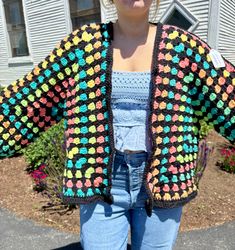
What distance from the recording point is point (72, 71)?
1410mm

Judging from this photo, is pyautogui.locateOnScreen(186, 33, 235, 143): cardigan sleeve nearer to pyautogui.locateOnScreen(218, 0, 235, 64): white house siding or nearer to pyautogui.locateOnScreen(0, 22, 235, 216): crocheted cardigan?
pyautogui.locateOnScreen(0, 22, 235, 216): crocheted cardigan

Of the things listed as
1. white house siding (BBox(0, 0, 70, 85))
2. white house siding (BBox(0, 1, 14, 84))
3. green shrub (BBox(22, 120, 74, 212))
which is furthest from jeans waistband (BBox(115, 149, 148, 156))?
white house siding (BBox(0, 1, 14, 84))

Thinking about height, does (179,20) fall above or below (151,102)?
above

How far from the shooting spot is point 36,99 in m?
1.50

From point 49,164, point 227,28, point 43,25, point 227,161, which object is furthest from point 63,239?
point 43,25

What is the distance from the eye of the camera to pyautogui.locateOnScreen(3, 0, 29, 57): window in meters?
10.4

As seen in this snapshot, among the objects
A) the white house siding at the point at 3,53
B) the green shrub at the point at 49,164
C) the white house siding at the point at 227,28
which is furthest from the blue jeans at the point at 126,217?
the white house siding at the point at 3,53

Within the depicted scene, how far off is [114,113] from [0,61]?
11354 mm

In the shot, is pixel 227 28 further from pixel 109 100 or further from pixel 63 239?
pixel 109 100

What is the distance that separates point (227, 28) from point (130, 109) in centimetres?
619

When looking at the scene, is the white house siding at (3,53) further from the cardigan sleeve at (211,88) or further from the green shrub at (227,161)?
the cardigan sleeve at (211,88)

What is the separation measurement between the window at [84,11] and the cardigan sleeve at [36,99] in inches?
270

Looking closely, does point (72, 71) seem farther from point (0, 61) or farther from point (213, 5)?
point (0, 61)

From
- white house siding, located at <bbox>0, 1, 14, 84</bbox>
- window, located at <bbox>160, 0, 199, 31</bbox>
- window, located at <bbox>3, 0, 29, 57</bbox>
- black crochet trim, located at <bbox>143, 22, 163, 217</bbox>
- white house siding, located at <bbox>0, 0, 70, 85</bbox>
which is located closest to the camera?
black crochet trim, located at <bbox>143, 22, 163, 217</bbox>
